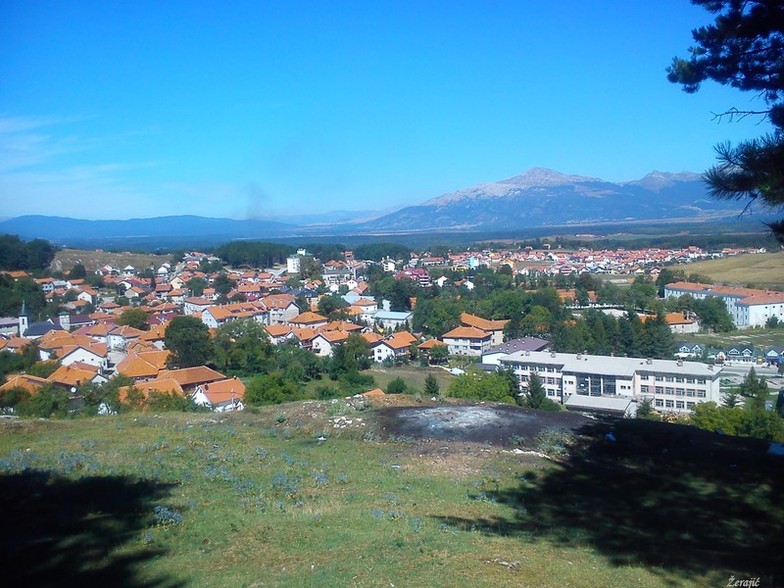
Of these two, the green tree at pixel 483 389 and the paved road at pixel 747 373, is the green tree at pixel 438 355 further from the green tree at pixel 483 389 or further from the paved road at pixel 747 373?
the paved road at pixel 747 373

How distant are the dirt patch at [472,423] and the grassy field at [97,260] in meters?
55.6

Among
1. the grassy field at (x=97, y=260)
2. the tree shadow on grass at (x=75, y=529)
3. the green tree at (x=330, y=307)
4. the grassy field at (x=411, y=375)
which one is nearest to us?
the tree shadow on grass at (x=75, y=529)

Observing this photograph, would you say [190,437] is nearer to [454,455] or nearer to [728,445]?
[454,455]

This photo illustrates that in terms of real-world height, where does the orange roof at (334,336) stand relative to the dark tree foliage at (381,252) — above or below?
below

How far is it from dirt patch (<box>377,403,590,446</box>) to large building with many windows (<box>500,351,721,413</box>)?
9660 mm

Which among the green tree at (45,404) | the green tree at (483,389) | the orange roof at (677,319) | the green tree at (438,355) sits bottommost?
the green tree at (438,355)

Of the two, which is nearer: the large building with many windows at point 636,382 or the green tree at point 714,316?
the large building with many windows at point 636,382

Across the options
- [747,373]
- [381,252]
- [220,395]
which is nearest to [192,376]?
[220,395]

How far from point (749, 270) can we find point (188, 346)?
123ft

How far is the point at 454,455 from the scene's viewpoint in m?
7.67

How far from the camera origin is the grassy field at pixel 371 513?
3895 millimetres

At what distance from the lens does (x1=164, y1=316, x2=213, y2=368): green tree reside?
24.8 metres

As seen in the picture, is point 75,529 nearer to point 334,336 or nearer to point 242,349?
point 242,349

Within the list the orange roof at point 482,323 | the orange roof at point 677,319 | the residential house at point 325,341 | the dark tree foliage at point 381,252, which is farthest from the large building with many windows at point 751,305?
the dark tree foliage at point 381,252
